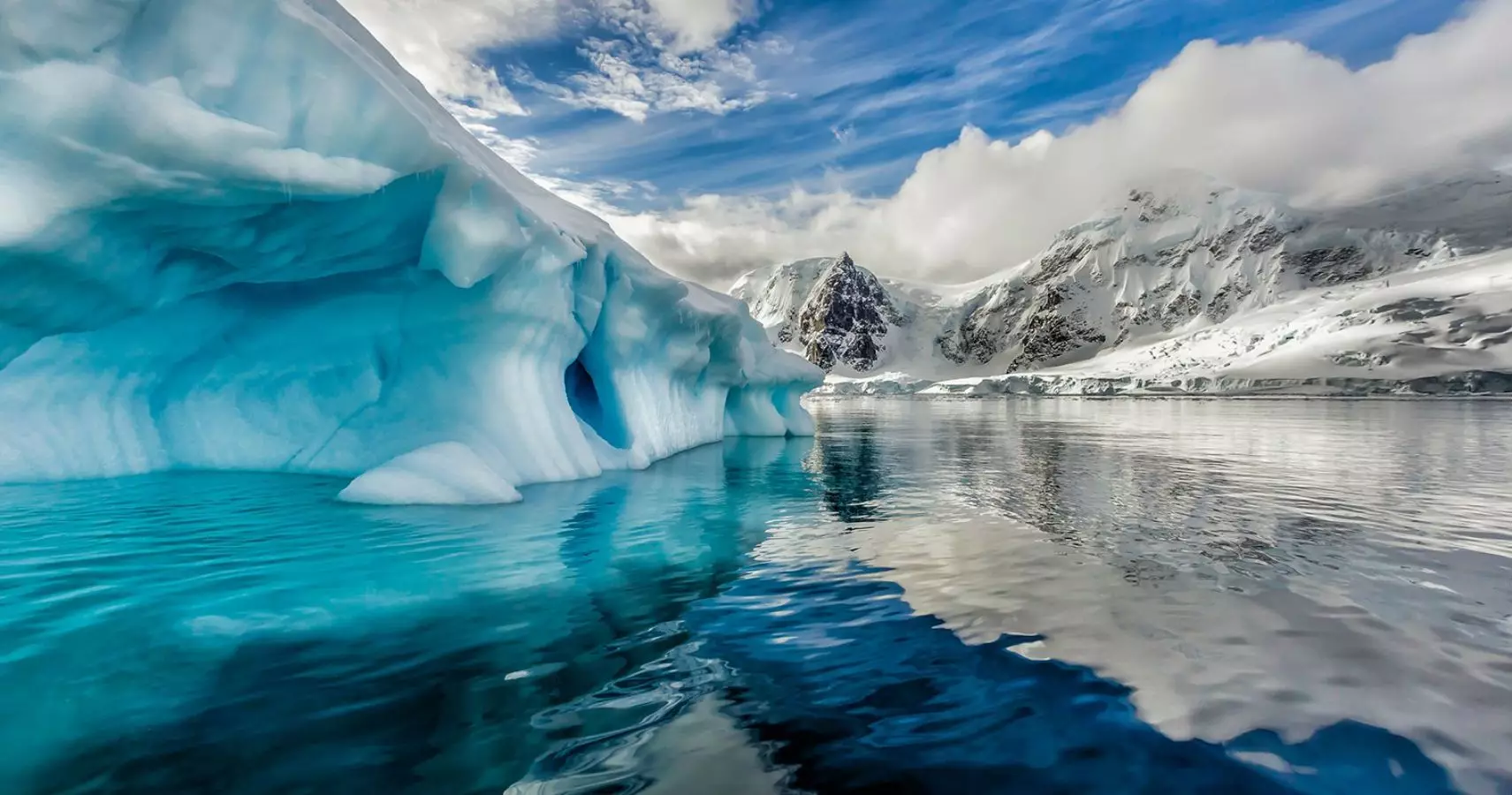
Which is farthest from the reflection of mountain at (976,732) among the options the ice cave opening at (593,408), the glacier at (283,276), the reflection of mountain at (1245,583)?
the ice cave opening at (593,408)

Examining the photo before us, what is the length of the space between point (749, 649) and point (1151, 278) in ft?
646

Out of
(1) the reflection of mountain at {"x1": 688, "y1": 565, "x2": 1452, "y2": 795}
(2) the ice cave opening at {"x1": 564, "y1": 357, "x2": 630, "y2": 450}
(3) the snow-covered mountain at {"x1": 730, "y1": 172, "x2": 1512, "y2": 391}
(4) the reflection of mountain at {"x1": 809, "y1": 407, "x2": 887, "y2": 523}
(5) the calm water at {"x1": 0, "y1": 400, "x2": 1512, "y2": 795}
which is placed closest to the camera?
(1) the reflection of mountain at {"x1": 688, "y1": 565, "x2": 1452, "y2": 795}

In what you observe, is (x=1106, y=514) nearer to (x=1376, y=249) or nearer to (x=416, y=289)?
(x=416, y=289)

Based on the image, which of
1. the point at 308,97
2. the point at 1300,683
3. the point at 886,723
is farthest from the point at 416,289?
the point at 1300,683

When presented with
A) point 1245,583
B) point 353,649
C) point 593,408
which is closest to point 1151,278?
point 593,408

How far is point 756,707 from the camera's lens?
3.51 metres

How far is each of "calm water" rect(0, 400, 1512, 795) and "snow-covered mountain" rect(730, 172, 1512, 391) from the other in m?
102

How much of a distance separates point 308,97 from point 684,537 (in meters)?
6.45

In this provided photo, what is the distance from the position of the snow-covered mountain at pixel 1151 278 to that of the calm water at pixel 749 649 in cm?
10225

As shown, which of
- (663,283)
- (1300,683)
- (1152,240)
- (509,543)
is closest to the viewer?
(1300,683)

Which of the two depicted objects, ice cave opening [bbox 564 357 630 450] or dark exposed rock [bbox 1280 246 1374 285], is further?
dark exposed rock [bbox 1280 246 1374 285]

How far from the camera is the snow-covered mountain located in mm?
132375

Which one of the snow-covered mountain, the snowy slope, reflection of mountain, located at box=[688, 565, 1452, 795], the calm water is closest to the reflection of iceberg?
the calm water

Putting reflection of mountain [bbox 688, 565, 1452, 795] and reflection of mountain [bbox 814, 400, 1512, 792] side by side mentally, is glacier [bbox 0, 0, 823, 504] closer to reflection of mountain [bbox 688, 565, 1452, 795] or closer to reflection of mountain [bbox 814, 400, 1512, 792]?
reflection of mountain [bbox 814, 400, 1512, 792]
